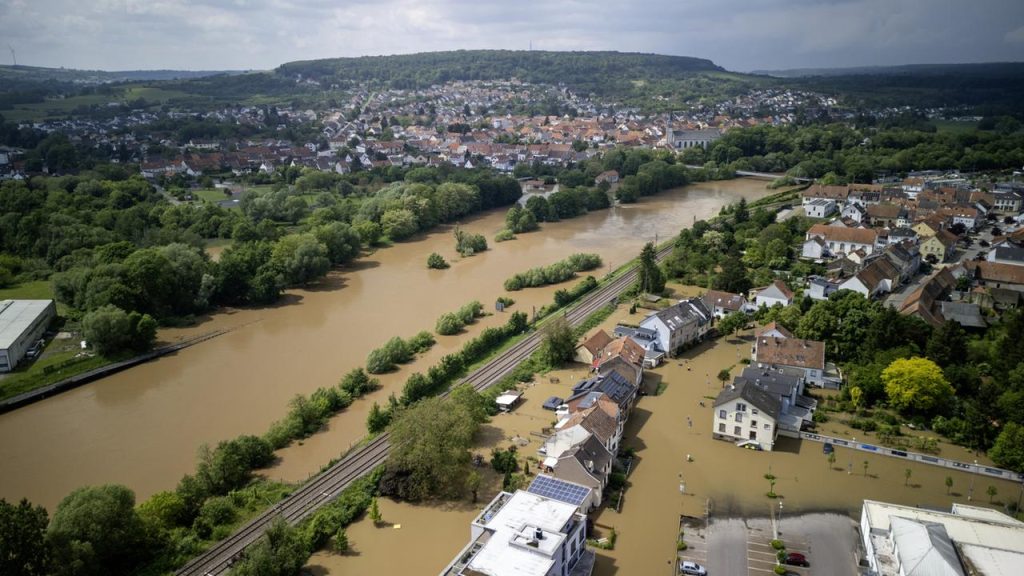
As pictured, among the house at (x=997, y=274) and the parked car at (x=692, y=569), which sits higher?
the house at (x=997, y=274)

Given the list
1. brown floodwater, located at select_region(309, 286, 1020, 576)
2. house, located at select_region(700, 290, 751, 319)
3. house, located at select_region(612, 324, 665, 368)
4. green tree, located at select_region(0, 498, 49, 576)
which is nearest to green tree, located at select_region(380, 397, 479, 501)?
brown floodwater, located at select_region(309, 286, 1020, 576)

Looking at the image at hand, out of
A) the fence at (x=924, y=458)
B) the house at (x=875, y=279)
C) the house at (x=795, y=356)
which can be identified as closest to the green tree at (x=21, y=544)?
the fence at (x=924, y=458)

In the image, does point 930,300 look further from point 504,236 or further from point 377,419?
point 504,236

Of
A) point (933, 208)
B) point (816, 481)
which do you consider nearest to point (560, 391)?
point (816, 481)

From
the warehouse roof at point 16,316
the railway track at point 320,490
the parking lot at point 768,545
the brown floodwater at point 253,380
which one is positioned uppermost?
the warehouse roof at point 16,316

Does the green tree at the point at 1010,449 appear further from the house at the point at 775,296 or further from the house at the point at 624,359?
the house at the point at 775,296

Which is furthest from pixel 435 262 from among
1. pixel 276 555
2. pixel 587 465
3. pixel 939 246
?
pixel 939 246
